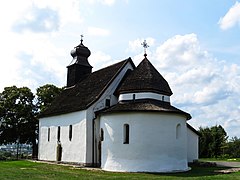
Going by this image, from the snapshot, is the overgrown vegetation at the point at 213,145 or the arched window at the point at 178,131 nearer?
the arched window at the point at 178,131

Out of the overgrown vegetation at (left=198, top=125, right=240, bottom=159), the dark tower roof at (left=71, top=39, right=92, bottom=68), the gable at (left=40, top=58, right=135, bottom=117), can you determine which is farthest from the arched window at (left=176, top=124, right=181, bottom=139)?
the overgrown vegetation at (left=198, top=125, right=240, bottom=159)

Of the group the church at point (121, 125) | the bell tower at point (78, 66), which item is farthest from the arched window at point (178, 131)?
the bell tower at point (78, 66)

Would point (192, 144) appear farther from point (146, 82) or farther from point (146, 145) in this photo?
point (146, 145)

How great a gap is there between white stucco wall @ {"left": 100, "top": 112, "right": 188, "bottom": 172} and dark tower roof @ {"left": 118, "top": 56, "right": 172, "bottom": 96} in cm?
279

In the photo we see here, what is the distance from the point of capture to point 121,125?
25.9 metres

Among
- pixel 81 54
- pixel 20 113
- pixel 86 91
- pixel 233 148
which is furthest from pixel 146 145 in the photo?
pixel 233 148

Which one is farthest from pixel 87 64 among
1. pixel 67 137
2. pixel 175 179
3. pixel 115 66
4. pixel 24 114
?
pixel 175 179

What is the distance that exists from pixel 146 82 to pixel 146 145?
213 inches

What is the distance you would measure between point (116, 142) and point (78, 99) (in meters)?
8.54

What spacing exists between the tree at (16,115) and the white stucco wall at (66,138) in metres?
10.3

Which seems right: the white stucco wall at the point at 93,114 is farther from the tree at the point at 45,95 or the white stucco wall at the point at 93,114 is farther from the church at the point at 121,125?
the tree at the point at 45,95

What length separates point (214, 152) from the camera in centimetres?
5044

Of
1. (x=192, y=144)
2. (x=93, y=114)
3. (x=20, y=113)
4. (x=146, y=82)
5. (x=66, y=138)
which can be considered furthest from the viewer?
(x=20, y=113)

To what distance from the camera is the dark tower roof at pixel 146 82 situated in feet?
90.7
